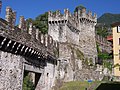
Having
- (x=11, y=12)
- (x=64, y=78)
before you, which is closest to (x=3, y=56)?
(x=11, y=12)

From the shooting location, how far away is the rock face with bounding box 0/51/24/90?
596 inches

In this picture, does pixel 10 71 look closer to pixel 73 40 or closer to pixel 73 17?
pixel 73 40

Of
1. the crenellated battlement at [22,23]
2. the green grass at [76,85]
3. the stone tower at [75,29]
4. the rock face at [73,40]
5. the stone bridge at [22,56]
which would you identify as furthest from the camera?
the stone tower at [75,29]

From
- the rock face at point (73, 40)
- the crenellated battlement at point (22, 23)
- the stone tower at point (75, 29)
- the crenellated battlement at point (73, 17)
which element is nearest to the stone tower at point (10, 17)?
the crenellated battlement at point (22, 23)

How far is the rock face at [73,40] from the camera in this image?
28.5m

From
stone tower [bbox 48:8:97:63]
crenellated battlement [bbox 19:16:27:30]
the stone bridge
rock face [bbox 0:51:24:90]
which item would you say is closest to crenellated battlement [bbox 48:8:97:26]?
stone tower [bbox 48:8:97:63]

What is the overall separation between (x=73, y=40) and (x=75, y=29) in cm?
232

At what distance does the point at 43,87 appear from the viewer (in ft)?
73.9

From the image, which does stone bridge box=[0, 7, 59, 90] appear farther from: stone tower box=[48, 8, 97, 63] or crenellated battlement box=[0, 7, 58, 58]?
stone tower box=[48, 8, 97, 63]

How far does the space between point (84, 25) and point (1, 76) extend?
27110 millimetres

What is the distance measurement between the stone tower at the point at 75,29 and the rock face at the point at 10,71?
49.3 feet

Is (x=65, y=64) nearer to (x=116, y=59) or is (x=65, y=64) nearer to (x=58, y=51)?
(x=58, y=51)

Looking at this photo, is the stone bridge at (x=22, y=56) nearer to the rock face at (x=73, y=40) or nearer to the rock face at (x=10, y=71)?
the rock face at (x=10, y=71)

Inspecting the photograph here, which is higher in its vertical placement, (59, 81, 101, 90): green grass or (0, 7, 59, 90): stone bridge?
(0, 7, 59, 90): stone bridge
